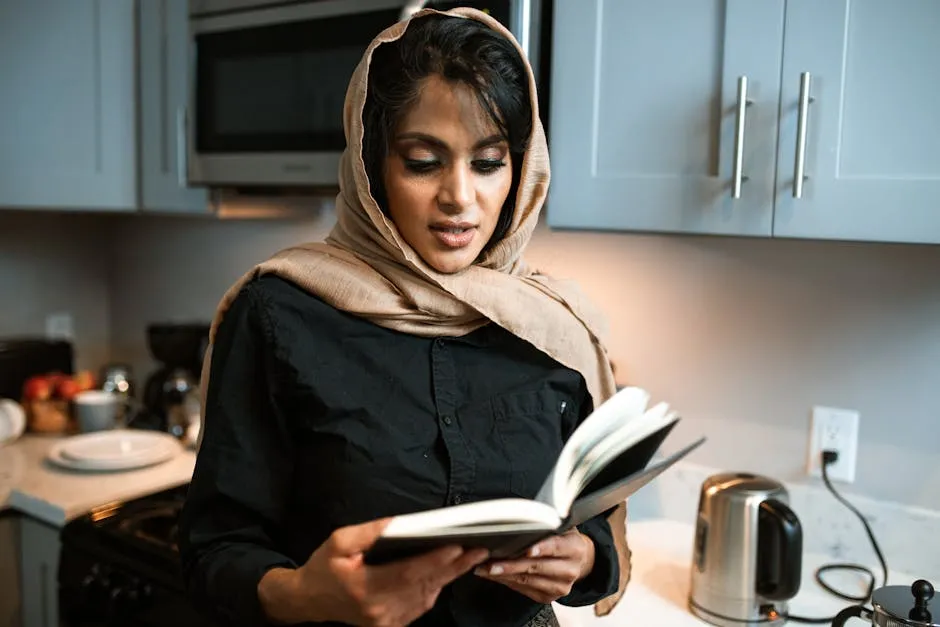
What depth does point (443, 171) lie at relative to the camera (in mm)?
992

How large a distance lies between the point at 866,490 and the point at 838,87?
0.75 m

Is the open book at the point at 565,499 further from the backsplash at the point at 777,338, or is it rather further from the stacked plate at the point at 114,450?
the stacked plate at the point at 114,450

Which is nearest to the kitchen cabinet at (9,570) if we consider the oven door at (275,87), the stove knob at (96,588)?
the stove knob at (96,588)

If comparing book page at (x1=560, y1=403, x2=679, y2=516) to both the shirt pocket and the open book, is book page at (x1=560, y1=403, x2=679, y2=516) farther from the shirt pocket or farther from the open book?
the shirt pocket

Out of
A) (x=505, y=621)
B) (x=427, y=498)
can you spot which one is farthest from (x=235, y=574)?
(x=505, y=621)

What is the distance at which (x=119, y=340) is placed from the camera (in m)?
2.68

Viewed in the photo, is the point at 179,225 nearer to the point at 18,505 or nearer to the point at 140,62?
the point at 140,62

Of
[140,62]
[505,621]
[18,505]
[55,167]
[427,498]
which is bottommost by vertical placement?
[18,505]

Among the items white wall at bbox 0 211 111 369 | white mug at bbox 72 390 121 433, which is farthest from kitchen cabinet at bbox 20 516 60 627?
white wall at bbox 0 211 111 369

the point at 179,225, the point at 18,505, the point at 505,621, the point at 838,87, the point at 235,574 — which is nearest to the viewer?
the point at 235,574

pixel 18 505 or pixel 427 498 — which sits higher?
pixel 427 498

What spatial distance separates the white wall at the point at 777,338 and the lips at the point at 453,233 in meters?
0.73

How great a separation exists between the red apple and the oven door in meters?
0.80

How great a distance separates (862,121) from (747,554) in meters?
0.65
